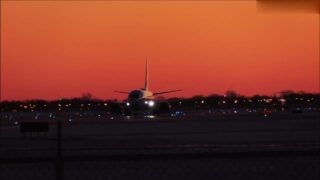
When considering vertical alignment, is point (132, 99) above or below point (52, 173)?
above

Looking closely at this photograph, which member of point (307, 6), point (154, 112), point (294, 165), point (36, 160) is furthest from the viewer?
A: point (154, 112)

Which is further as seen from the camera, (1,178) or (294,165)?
(294,165)

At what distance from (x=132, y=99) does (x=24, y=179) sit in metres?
76.8

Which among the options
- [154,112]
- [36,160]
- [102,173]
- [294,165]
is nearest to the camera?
[36,160]

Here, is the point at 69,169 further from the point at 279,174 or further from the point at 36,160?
the point at 36,160

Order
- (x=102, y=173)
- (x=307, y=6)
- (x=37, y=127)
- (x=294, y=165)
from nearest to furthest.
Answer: (x=307, y=6), (x=102, y=173), (x=294, y=165), (x=37, y=127)

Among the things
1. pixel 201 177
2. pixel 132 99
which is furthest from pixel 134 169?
pixel 132 99

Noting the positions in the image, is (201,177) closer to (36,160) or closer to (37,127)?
(36,160)

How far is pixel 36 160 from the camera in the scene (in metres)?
8.86

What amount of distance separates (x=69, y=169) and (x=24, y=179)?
107 inches

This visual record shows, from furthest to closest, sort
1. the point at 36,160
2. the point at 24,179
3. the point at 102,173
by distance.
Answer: the point at 102,173
the point at 24,179
the point at 36,160

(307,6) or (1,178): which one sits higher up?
(307,6)

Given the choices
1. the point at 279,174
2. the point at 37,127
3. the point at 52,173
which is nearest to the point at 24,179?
the point at 52,173

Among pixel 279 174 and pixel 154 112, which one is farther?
pixel 154 112
